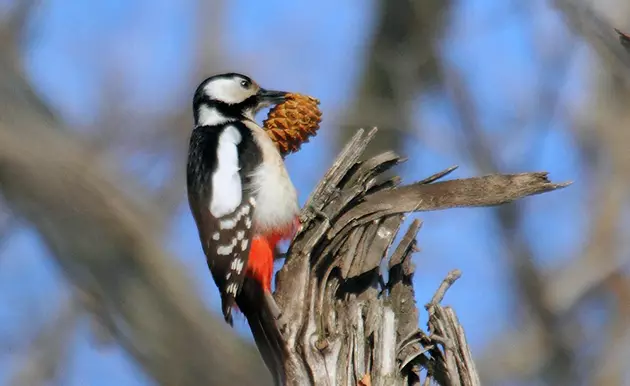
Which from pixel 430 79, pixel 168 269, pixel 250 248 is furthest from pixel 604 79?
pixel 250 248

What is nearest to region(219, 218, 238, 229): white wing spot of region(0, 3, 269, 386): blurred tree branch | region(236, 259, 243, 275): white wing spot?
region(236, 259, 243, 275): white wing spot

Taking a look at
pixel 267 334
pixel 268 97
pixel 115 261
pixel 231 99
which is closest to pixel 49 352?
pixel 115 261

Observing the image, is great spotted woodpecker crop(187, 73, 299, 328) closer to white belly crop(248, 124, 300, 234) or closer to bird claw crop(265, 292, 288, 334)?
white belly crop(248, 124, 300, 234)

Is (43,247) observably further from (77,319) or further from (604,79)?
(604,79)

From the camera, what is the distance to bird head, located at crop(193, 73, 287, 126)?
4879mm

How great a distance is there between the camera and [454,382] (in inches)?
129

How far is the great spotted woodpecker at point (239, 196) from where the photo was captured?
3.95m

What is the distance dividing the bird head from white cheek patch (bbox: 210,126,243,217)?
32cm

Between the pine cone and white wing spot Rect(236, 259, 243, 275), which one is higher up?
the pine cone

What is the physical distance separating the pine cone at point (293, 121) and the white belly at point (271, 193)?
0.19 feet

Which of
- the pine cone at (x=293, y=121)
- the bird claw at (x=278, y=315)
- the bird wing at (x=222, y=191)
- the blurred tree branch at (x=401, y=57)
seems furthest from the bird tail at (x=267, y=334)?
the blurred tree branch at (x=401, y=57)

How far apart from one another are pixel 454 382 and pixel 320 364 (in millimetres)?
426

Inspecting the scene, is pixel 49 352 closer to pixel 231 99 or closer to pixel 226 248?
pixel 231 99

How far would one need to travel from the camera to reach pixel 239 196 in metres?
4.42
